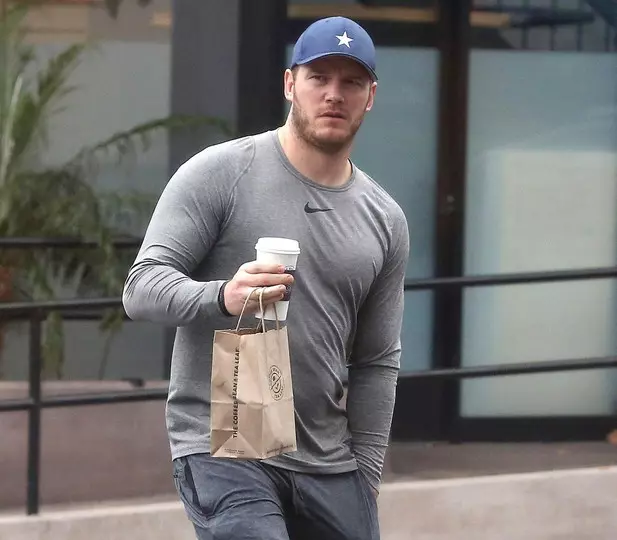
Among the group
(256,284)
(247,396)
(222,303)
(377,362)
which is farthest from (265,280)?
(377,362)

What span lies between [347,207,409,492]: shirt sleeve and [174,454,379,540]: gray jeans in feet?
0.30

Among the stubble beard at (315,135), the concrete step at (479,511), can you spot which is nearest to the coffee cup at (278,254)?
the stubble beard at (315,135)

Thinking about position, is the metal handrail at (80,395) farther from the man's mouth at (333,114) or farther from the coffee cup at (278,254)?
the coffee cup at (278,254)

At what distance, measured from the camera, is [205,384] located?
2.81 metres

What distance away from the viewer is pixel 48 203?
6.02 metres

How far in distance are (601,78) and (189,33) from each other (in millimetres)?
2310

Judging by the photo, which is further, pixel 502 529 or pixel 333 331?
pixel 502 529

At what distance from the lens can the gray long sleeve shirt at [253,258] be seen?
106 inches

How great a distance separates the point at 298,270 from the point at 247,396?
401 millimetres

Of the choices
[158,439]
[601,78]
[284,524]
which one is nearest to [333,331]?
[284,524]

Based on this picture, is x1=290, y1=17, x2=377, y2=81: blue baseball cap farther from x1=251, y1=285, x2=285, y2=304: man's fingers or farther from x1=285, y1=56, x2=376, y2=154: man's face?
x1=251, y1=285, x2=285, y2=304: man's fingers

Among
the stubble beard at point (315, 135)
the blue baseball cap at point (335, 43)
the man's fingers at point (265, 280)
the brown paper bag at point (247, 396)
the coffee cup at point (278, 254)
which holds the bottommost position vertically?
the brown paper bag at point (247, 396)

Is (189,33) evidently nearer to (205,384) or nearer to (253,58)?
(253,58)

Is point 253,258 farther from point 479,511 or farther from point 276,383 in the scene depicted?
point 479,511
